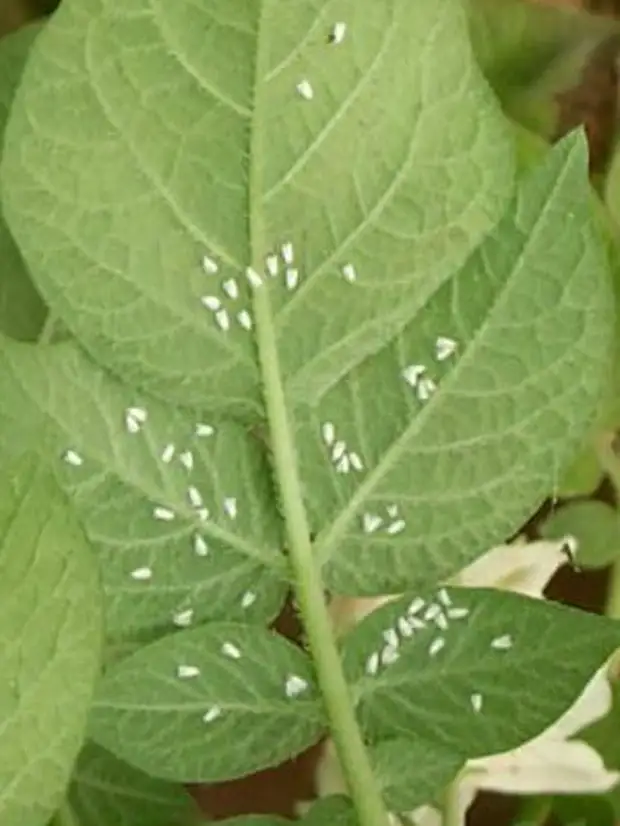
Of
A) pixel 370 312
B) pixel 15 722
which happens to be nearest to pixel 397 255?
pixel 370 312

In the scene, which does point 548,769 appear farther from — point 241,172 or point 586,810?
point 241,172

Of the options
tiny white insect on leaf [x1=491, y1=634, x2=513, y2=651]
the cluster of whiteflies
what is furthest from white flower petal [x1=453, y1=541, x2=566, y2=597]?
tiny white insect on leaf [x1=491, y1=634, x2=513, y2=651]

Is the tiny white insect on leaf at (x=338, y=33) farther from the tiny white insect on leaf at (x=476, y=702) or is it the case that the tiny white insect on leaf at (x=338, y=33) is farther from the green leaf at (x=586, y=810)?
the green leaf at (x=586, y=810)

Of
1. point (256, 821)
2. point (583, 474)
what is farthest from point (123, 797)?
point (583, 474)

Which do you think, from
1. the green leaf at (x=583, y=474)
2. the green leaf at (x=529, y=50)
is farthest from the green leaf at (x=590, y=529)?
the green leaf at (x=529, y=50)

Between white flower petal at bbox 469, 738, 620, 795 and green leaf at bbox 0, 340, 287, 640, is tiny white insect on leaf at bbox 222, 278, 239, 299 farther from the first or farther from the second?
white flower petal at bbox 469, 738, 620, 795
